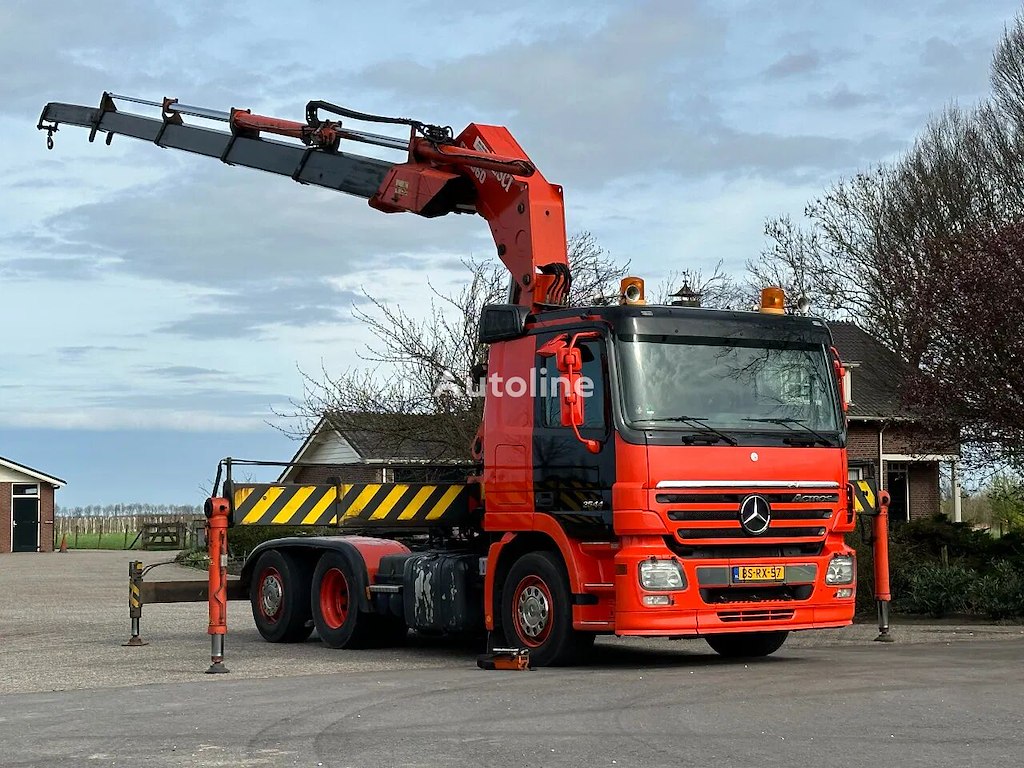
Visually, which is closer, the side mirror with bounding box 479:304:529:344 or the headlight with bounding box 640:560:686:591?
the headlight with bounding box 640:560:686:591

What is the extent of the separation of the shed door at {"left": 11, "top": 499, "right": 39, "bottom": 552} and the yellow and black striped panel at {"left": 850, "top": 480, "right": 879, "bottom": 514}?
45962mm

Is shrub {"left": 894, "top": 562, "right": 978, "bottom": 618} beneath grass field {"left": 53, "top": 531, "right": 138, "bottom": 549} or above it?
above

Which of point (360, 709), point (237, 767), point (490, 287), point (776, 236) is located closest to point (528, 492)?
point (360, 709)

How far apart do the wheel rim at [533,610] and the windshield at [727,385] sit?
181 centimetres

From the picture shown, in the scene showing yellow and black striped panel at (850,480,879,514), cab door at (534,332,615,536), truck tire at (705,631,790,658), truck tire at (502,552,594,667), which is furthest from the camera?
yellow and black striped panel at (850,480,879,514)

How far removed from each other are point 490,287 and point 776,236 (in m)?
8.42

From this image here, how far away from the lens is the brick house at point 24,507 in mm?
55094

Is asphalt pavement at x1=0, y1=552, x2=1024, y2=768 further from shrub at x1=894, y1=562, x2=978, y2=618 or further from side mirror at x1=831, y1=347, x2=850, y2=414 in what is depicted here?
shrub at x1=894, y1=562, x2=978, y2=618

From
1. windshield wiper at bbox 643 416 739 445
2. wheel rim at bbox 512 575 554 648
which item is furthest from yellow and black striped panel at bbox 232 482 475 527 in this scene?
windshield wiper at bbox 643 416 739 445

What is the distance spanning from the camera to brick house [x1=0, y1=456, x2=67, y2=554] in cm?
5509

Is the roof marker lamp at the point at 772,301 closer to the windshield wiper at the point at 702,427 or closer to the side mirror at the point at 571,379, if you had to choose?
the windshield wiper at the point at 702,427

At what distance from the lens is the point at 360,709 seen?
33.0 ft

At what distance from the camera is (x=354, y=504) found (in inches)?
587

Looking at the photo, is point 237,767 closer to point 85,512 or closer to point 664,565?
point 664,565
